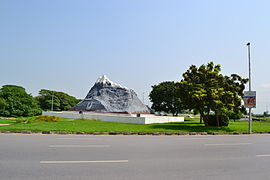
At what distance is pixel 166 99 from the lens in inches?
1777

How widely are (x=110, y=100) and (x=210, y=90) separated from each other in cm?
1987

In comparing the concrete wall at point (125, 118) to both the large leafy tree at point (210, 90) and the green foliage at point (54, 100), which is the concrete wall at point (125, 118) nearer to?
the large leafy tree at point (210, 90)

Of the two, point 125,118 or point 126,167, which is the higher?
point 126,167

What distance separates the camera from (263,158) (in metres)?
7.41

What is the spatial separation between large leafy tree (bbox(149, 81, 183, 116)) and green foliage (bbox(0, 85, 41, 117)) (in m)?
23.7

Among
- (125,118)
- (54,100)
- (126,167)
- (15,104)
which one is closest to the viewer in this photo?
(126,167)

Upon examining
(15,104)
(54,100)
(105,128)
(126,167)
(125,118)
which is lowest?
(105,128)

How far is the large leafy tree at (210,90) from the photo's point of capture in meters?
19.7

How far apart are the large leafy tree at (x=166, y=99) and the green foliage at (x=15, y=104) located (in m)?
23.7

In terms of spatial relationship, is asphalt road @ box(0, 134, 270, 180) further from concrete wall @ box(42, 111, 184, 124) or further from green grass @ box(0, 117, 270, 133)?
concrete wall @ box(42, 111, 184, 124)

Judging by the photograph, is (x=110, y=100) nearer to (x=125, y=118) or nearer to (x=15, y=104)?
(x=125, y=118)

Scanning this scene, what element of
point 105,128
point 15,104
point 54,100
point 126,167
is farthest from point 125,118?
point 54,100

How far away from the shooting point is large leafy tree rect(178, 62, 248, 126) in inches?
776

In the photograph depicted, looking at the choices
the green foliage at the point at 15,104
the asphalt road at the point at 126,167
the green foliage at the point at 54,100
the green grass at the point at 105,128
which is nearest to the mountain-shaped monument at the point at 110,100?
the green foliage at the point at 15,104
